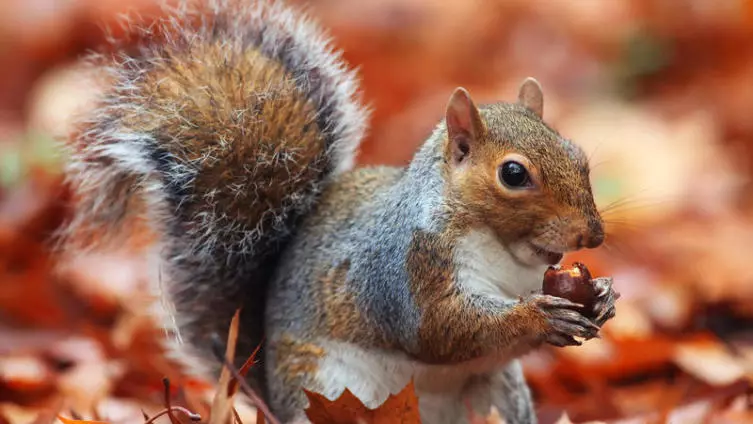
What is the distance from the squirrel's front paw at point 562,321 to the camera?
214cm

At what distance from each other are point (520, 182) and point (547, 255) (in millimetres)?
165

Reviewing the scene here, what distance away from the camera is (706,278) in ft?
12.3

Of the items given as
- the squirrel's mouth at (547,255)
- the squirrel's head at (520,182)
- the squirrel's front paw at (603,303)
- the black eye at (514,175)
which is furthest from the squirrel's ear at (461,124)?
the squirrel's front paw at (603,303)

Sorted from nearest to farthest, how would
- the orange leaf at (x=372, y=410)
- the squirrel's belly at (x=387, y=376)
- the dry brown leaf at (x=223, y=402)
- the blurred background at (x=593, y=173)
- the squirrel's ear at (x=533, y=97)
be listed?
the dry brown leaf at (x=223, y=402) → the orange leaf at (x=372, y=410) → the squirrel's belly at (x=387, y=376) → the squirrel's ear at (x=533, y=97) → the blurred background at (x=593, y=173)

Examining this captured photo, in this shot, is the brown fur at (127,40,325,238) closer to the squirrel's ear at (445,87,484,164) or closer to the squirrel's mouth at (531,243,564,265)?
the squirrel's ear at (445,87,484,164)

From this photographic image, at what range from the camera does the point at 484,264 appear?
225 centimetres

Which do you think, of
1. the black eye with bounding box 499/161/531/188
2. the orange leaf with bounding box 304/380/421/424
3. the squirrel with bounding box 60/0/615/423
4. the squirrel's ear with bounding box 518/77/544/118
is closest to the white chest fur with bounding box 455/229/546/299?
the squirrel with bounding box 60/0/615/423

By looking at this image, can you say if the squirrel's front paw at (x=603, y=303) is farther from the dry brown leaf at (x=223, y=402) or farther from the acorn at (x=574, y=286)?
the dry brown leaf at (x=223, y=402)

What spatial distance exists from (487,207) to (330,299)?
1.54 feet

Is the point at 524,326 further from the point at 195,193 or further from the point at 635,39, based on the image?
the point at 635,39

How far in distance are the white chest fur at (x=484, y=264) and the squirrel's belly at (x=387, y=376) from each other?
195 millimetres

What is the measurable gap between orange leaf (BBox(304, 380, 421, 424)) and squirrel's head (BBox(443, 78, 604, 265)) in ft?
1.21

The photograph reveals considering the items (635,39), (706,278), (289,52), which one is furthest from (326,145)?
(635,39)

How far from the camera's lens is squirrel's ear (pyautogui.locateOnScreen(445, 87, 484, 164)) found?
7.42ft
